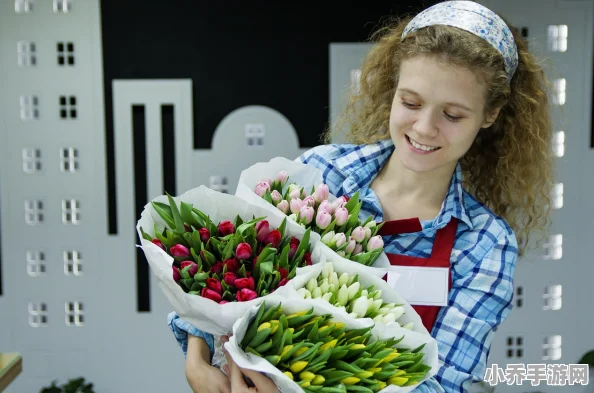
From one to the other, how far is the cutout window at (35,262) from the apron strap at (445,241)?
2329 mm

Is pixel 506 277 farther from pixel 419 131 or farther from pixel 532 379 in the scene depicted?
pixel 532 379

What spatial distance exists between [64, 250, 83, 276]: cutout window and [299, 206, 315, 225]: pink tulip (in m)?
2.26

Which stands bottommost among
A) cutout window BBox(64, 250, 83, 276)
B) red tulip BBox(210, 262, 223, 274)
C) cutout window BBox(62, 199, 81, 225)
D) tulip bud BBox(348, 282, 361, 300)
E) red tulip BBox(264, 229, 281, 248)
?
cutout window BBox(64, 250, 83, 276)

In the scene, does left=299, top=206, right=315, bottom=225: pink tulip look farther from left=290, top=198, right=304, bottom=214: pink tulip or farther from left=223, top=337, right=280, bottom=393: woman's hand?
left=223, top=337, right=280, bottom=393: woman's hand

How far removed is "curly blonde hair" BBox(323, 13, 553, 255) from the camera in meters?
1.38

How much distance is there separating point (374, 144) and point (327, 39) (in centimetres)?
154

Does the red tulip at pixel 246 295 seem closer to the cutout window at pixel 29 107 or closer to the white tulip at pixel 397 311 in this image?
the white tulip at pixel 397 311

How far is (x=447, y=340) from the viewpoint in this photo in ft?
→ 4.28

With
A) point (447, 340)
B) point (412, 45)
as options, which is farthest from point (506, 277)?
point (412, 45)

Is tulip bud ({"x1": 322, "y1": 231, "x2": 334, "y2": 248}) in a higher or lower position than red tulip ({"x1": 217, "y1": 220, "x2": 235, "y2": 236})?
lower

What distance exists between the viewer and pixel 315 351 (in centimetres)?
90

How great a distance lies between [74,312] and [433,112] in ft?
8.08

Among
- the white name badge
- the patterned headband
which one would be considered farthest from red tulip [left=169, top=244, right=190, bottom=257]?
the patterned headband

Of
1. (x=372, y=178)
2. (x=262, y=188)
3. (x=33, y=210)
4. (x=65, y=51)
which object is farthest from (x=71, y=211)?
(x=262, y=188)
